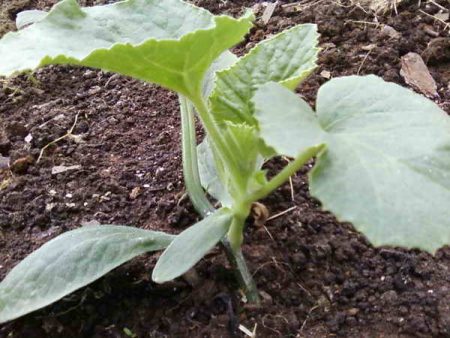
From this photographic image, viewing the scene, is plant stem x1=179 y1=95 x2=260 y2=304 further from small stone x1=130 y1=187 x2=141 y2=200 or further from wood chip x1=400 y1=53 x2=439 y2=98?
wood chip x1=400 y1=53 x2=439 y2=98

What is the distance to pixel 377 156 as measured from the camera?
2.78 ft

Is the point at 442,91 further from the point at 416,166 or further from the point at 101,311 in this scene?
the point at 101,311

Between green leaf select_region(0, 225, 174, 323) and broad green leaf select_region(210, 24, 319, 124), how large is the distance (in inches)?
9.3

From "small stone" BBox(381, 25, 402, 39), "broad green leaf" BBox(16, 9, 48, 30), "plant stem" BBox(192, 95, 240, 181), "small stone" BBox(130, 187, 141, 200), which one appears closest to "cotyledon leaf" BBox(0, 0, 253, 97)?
"plant stem" BBox(192, 95, 240, 181)

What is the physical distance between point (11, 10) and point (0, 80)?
0.33m

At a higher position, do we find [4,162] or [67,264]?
[67,264]

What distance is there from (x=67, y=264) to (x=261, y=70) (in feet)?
1.42

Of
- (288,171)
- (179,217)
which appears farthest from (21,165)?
(288,171)

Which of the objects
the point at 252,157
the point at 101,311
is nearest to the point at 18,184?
the point at 101,311

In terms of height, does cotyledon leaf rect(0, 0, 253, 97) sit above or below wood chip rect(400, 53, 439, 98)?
above

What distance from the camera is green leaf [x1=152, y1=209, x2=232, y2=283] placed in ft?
3.09

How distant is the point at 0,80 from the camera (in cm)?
176

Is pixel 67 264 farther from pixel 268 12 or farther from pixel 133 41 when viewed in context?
pixel 268 12

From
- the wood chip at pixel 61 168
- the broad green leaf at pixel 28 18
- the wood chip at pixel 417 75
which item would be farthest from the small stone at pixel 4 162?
the wood chip at pixel 417 75
